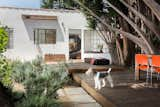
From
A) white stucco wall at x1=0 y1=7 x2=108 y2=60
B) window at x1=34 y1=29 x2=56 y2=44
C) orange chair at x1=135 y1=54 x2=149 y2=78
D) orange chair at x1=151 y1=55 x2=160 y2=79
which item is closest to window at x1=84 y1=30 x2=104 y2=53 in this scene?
white stucco wall at x1=0 y1=7 x2=108 y2=60

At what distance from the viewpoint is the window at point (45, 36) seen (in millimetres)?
19906

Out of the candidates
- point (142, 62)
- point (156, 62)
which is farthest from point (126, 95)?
point (142, 62)

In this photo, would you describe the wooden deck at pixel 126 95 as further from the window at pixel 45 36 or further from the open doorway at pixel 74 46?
the open doorway at pixel 74 46

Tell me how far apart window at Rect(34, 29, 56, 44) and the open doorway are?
1.35 m

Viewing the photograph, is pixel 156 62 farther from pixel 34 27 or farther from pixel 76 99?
pixel 34 27

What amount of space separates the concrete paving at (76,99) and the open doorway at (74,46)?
478 inches

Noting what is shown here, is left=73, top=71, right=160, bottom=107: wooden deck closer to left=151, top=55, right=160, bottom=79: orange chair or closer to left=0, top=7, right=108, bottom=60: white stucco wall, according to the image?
left=151, top=55, right=160, bottom=79: orange chair

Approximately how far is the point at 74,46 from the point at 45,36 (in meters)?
2.31

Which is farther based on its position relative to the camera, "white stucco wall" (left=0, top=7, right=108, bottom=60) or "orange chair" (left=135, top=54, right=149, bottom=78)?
"white stucco wall" (left=0, top=7, right=108, bottom=60)

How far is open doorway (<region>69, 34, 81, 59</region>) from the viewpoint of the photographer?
825 inches

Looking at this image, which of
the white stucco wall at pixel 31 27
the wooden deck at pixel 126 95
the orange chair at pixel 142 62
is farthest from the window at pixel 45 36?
the orange chair at pixel 142 62

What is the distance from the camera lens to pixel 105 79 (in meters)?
8.59

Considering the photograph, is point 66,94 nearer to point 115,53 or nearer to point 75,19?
point 115,53

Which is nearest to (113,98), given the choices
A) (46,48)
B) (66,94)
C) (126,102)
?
(126,102)
